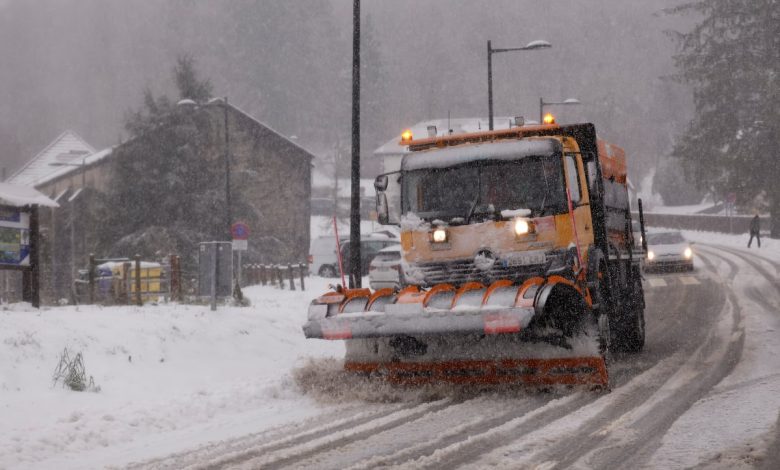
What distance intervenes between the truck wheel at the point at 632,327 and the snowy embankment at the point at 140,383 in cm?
435

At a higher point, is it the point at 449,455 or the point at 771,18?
the point at 771,18

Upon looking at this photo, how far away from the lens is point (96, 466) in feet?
22.5

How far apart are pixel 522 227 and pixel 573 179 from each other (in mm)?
858

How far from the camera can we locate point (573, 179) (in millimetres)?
10125

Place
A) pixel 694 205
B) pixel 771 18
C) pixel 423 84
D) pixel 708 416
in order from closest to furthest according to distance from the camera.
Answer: pixel 708 416
pixel 771 18
pixel 694 205
pixel 423 84

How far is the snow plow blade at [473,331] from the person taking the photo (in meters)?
8.75

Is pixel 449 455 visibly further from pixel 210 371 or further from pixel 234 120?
pixel 234 120

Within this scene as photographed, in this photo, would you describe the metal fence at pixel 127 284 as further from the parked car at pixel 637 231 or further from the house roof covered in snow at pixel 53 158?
the house roof covered in snow at pixel 53 158

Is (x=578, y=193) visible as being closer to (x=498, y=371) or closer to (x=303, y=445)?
(x=498, y=371)

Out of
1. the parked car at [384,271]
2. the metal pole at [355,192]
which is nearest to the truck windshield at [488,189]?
the metal pole at [355,192]

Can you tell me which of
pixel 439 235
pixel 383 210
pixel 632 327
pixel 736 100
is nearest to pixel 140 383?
pixel 383 210

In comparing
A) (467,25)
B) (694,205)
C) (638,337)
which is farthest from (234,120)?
(467,25)

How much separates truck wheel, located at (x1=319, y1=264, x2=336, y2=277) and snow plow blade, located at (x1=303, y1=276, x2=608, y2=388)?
31228 mm

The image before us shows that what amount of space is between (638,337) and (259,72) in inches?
4137
